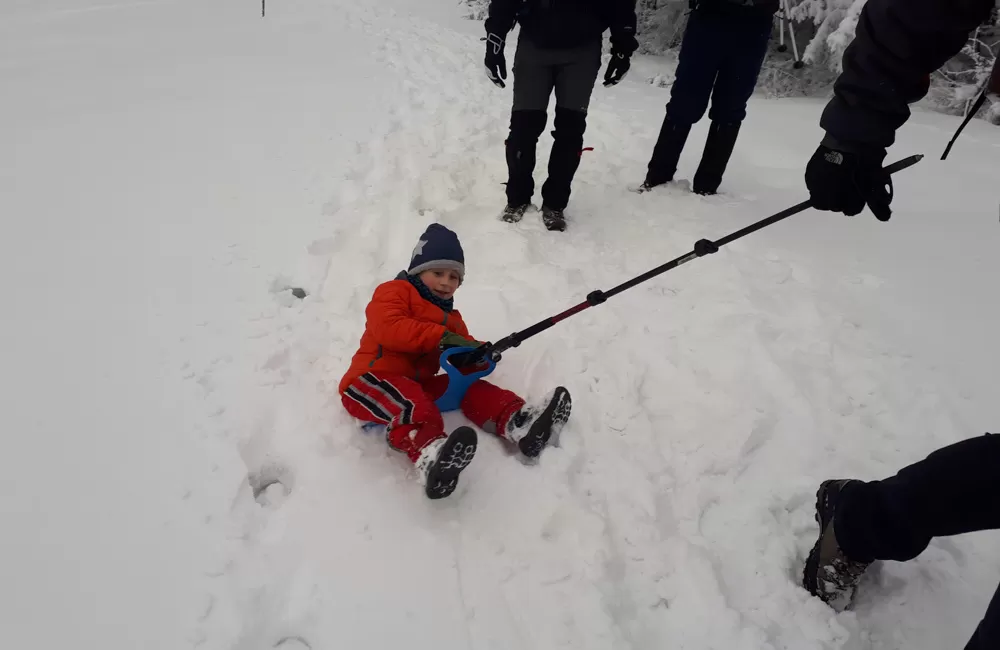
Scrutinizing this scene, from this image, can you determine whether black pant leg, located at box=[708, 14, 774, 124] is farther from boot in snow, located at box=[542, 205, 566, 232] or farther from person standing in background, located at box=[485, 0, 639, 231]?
boot in snow, located at box=[542, 205, 566, 232]

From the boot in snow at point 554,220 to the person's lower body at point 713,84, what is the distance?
1010 millimetres

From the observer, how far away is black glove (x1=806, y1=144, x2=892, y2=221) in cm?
191

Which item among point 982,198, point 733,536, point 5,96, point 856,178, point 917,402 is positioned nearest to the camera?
point 856,178

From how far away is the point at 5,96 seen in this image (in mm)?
5336

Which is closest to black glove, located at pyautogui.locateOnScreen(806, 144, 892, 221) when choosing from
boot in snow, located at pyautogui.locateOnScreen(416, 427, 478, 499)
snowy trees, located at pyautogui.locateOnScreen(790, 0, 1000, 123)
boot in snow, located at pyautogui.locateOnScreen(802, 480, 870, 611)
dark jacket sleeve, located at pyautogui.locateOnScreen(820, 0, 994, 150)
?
dark jacket sleeve, located at pyautogui.locateOnScreen(820, 0, 994, 150)

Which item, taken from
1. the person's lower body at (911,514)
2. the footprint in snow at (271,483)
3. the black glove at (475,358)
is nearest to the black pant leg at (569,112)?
the black glove at (475,358)

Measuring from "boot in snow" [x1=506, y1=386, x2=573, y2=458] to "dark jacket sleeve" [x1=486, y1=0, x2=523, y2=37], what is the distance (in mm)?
2530

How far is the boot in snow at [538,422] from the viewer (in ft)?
7.73

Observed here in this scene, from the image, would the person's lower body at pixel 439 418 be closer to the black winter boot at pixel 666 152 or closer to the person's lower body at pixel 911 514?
the person's lower body at pixel 911 514

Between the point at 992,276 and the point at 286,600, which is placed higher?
the point at 992,276

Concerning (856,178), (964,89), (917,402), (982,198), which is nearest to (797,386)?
(917,402)

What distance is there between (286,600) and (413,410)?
749mm

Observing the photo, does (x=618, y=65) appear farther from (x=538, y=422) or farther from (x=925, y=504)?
(x=925, y=504)

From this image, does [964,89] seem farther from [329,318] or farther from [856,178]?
[329,318]
